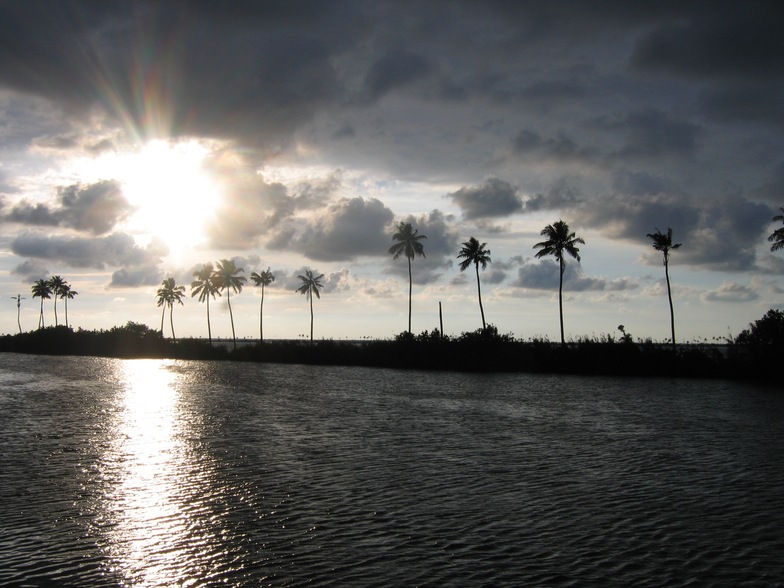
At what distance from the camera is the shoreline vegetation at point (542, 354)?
62375mm

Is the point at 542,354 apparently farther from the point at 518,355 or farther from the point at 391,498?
the point at 391,498

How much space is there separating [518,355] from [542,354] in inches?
122

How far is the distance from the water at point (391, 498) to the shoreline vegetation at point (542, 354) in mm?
28843

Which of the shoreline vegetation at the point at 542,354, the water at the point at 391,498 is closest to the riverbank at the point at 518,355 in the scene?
the shoreline vegetation at the point at 542,354

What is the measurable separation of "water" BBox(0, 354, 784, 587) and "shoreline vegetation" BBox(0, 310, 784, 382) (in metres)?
28.8

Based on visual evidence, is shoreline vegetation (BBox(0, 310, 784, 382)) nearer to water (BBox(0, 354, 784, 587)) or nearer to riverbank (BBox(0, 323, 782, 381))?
riverbank (BBox(0, 323, 782, 381))

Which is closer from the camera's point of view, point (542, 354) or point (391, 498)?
point (391, 498)

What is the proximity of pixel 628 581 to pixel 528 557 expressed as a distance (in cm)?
182

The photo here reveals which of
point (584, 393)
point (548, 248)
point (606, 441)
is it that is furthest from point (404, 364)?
point (606, 441)

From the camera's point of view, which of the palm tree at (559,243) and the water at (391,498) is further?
the palm tree at (559,243)

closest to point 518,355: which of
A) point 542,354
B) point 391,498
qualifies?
point 542,354

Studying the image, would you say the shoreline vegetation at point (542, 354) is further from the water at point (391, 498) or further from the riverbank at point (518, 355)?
the water at point (391, 498)

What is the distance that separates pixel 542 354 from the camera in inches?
3068

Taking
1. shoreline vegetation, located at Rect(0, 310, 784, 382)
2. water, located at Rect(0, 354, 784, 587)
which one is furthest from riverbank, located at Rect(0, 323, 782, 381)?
water, located at Rect(0, 354, 784, 587)
